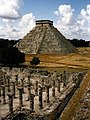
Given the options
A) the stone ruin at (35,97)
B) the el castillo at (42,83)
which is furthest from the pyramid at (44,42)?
the stone ruin at (35,97)

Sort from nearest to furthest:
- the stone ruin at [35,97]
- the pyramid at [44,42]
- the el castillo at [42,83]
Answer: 1. the stone ruin at [35,97]
2. the el castillo at [42,83]
3. the pyramid at [44,42]

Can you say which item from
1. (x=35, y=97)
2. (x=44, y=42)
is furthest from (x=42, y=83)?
(x=44, y=42)

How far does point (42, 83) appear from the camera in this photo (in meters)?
44.5

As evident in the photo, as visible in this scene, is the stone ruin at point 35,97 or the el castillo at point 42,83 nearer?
the stone ruin at point 35,97

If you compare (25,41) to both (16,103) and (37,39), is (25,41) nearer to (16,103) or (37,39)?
(37,39)

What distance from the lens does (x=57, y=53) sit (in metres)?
109

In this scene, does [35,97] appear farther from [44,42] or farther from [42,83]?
[44,42]

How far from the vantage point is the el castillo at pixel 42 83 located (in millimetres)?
23141

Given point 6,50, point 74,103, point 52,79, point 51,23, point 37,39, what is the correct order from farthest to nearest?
point 51,23
point 37,39
point 6,50
point 52,79
point 74,103

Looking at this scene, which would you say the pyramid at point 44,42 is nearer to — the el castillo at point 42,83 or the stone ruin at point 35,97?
the el castillo at point 42,83

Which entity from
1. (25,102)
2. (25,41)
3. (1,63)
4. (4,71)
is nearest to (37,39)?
(25,41)

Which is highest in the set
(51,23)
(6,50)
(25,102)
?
(51,23)

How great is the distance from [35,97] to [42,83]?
546cm

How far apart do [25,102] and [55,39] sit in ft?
261
